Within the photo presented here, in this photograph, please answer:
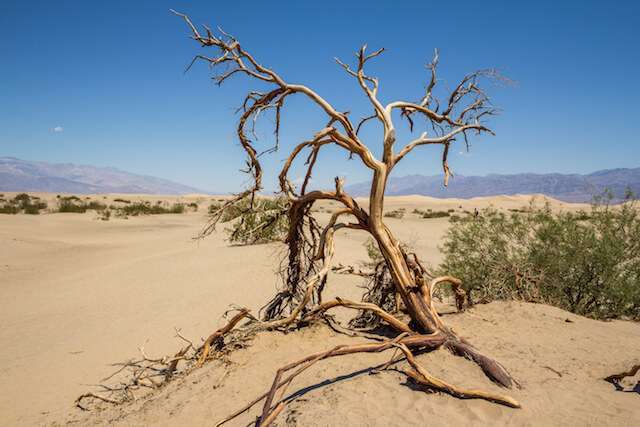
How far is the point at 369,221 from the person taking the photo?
3.54 m

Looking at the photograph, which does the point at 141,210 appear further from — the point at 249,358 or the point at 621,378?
the point at 621,378

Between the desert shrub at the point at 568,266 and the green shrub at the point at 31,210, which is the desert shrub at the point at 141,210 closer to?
the green shrub at the point at 31,210

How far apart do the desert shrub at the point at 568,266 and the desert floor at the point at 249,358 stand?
49cm

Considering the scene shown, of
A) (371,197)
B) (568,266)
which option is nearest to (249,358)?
(371,197)

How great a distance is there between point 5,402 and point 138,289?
402cm

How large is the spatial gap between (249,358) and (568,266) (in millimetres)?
4287

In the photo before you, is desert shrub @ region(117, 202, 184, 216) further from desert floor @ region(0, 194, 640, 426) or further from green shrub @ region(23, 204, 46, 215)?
desert floor @ region(0, 194, 640, 426)

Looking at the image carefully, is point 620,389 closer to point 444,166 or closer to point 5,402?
point 444,166

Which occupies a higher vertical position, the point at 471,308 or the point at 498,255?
the point at 498,255

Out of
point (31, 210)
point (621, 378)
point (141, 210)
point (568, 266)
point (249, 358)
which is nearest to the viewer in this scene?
point (621, 378)

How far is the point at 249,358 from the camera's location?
11.6 ft

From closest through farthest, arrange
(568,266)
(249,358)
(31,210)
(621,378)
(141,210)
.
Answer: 1. (621,378)
2. (249,358)
3. (568,266)
4. (31,210)
5. (141,210)

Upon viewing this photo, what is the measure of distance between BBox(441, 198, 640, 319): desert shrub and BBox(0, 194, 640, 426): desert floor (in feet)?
Result: 1.62

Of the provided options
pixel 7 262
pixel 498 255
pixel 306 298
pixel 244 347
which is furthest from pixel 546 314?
pixel 7 262
